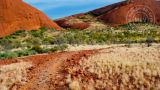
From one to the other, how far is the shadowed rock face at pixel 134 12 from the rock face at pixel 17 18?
18.7 m

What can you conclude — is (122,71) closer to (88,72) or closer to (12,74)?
(88,72)

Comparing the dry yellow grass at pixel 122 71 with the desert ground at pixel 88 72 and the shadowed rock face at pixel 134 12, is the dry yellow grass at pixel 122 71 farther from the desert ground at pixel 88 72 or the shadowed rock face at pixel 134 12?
the shadowed rock face at pixel 134 12

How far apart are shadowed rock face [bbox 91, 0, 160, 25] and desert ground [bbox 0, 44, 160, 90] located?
69021mm

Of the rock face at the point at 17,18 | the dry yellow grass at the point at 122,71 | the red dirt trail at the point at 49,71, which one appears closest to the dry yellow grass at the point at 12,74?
the red dirt trail at the point at 49,71

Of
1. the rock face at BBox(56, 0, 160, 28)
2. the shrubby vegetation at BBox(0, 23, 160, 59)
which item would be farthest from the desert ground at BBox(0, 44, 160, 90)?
the rock face at BBox(56, 0, 160, 28)

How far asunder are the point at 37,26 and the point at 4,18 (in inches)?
273

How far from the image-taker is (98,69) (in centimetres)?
3064

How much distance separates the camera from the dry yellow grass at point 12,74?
30.8 m

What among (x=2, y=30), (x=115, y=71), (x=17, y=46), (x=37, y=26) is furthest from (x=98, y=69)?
(x=37, y=26)

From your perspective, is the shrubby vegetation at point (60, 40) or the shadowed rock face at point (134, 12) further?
the shadowed rock face at point (134, 12)

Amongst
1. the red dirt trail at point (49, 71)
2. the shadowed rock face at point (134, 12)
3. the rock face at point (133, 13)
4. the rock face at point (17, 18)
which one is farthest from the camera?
the shadowed rock face at point (134, 12)

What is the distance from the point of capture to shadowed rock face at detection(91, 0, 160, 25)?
102938 mm

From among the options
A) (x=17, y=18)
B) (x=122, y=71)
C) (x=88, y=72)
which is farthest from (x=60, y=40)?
(x=122, y=71)

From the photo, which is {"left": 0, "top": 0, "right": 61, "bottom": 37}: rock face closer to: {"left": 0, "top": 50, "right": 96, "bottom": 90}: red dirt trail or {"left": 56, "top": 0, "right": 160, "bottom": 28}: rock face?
{"left": 56, "top": 0, "right": 160, "bottom": 28}: rock face
